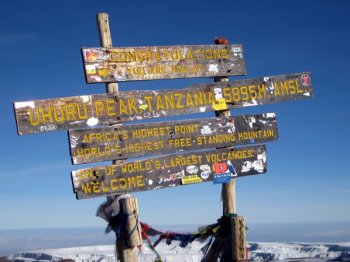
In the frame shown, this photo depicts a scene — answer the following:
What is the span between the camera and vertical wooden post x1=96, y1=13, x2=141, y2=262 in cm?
862

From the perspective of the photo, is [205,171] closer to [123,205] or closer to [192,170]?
[192,170]

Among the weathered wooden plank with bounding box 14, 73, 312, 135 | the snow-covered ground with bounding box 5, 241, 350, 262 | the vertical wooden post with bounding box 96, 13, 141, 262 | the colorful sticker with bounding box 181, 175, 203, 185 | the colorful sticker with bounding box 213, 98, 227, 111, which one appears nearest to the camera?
the weathered wooden plank with bounding box 14, 73, 312, 135

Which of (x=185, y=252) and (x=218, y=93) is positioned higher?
(x=218, y=93)

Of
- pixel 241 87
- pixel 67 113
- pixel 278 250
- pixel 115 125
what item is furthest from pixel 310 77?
pixel 278 250

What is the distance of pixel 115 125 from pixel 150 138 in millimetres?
655

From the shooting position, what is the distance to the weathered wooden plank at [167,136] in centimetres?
827

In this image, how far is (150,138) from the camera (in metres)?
8.75

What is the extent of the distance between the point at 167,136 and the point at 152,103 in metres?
0.64

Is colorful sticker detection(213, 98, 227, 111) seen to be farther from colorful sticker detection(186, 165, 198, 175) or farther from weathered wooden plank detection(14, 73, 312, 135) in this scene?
colorful sticker detection(186, 165, 198, 175)

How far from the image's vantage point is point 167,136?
890 cm

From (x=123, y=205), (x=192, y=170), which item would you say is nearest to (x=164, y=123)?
(x=192, y=170)

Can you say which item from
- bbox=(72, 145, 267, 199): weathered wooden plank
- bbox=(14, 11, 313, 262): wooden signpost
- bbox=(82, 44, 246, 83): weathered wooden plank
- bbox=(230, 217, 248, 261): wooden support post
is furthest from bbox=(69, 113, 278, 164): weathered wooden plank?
bbox=(230, 217, 248, 261): wooden support post

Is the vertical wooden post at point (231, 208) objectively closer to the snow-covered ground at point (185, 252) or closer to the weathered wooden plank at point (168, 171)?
the weathered wooden plank at point (168, 171)

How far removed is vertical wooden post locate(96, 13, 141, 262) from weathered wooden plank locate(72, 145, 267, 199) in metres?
0.30
